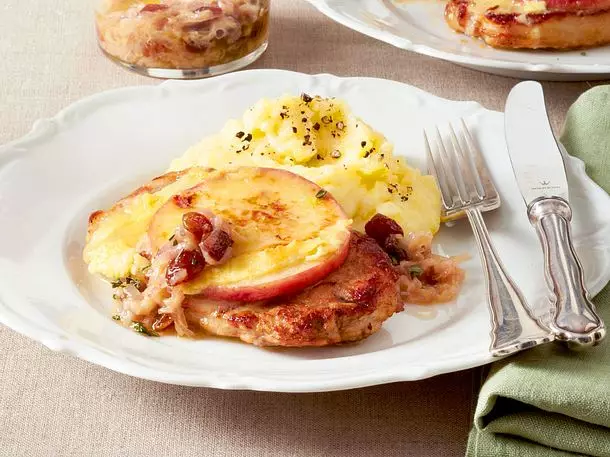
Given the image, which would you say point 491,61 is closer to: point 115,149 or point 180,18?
point 180,18

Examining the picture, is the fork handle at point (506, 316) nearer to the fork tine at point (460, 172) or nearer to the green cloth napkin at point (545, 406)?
the green cloth napkin at point (545, 406)

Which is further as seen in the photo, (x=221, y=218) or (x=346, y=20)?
(x=346, y=20)

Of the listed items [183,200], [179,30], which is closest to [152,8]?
[179,30]

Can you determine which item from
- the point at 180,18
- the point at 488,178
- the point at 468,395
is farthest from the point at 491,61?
the point at 468,395

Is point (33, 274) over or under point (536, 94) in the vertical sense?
under

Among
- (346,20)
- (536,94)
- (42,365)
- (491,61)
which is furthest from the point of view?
(346,20)

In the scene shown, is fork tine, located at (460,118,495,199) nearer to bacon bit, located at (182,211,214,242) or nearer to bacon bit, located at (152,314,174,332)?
bacon bit, located at (182,211,214,242)

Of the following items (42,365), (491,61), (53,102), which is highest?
(491,61)

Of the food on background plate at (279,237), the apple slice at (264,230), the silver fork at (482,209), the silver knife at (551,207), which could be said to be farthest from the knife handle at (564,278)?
the apple slice at (264,230)

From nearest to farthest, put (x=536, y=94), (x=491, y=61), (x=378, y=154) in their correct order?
(x=378, y=154) < (x=536, y=94) < (x=491, y=61)
